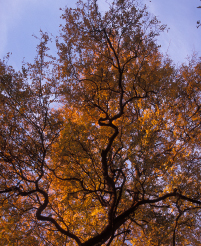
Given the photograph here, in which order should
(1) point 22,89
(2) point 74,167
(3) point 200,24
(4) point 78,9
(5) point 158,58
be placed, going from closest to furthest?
(3) point 200,24, (2) point 74,167, (1) point 22,89, (4) point 78,9, (5) point 158,58

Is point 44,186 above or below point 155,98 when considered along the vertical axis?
below

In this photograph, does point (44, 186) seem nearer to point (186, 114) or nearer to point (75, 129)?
point (75, 129)

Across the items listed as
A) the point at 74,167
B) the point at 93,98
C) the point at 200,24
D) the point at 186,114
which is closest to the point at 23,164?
the point at 74,167

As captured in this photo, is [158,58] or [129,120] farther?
[158,58]

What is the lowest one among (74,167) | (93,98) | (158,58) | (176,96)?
(74,167)

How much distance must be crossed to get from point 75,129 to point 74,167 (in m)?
2.10

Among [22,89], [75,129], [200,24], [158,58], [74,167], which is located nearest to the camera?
[200,24]

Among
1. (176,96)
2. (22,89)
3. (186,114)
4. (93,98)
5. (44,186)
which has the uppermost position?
(176,96)

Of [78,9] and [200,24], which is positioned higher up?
[78,9]

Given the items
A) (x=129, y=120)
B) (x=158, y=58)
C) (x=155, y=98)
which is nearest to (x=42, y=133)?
(x=129, y=120)

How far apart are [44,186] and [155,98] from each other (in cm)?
870

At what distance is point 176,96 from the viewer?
43.6ft

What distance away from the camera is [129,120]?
13242 mm

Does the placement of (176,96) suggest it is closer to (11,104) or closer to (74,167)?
(74,167)
